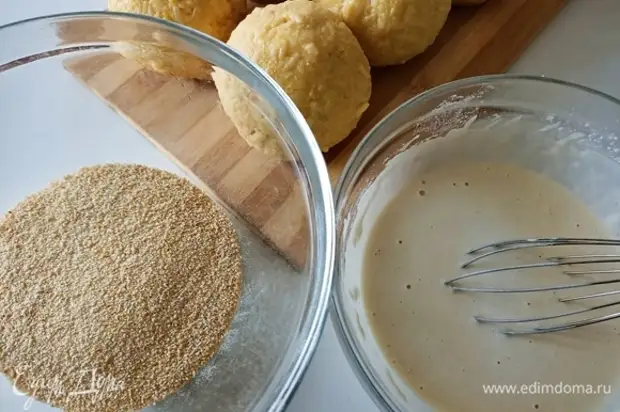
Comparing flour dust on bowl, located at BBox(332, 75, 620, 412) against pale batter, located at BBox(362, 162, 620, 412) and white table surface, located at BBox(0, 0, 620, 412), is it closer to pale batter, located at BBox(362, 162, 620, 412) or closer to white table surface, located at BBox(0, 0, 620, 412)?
pale batter, located at BBox(362, 162, 620, 412)

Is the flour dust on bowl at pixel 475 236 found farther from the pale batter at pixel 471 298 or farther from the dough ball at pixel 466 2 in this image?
the dough ball at pixel 466 2

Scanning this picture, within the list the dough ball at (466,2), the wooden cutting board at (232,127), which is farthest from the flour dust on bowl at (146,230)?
the dough ball at (466,2)

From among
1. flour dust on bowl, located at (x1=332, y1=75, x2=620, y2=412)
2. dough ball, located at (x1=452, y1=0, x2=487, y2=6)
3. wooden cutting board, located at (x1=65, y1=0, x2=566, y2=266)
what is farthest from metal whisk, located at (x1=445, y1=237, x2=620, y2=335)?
dough ball, located at (x1=452, y1=0, x2=487, y2=6)

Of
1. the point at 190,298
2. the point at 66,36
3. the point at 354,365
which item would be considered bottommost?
the point at 354,365

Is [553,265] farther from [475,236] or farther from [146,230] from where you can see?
[146,230]

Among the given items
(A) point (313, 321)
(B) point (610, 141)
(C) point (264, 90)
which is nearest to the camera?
(A) point (313, 321)

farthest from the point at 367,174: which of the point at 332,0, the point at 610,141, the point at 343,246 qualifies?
the point at 610,141

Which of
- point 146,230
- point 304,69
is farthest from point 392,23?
point 146,230

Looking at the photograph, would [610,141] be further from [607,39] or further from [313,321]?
[313,321]
